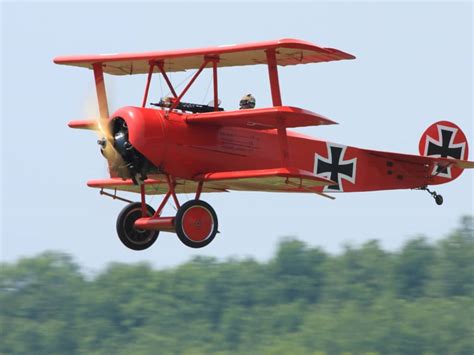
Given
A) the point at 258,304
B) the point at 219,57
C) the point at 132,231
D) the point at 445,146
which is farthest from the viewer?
the point at 258,304

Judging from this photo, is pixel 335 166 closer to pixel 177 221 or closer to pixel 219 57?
pixel 219 57

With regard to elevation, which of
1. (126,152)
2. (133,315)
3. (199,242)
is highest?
(126,152)

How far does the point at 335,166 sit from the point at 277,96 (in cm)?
282

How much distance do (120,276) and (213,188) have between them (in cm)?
Answer: 5523

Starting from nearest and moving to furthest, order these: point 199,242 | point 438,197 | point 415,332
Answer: point 199,242 < point 438,197 < point 415,332

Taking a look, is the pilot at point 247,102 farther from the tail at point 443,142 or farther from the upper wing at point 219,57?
the tail at point 443,142

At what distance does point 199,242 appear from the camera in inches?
723

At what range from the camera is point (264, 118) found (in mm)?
18031

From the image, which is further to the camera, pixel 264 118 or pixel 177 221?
pixel 177 221

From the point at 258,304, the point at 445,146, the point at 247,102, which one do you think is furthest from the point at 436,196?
the point at 258,304

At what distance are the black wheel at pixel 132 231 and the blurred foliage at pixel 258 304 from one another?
127 feet

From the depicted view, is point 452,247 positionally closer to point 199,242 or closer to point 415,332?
point 415,332

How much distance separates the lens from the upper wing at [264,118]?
698 inches

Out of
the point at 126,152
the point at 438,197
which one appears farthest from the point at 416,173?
the point at 126,152
